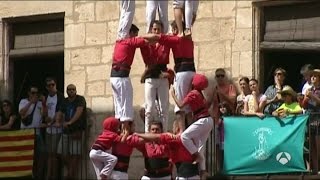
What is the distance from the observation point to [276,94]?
18891mm

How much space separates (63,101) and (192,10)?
5.09 metres

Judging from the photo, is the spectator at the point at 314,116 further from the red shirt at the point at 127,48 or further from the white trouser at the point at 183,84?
the red shirt at the point at 127,48

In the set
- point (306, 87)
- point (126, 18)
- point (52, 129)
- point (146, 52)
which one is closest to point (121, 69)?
point (146, 52)

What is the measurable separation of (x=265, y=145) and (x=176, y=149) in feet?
8.83

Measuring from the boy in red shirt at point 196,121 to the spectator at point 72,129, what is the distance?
4859 mm

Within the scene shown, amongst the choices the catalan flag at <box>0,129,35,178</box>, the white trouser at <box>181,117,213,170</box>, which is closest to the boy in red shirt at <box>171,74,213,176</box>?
the white trouser at <box>181,117,213,170</box>

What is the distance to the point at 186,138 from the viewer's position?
1608 centimetres

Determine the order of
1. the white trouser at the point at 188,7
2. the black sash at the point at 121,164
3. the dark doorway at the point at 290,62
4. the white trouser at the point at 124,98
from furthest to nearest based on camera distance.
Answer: the dark doorway at the point at 290,62, the black sash at the point at 121,164, the white trouser at the point at 124,98, the white trouser at the point at 188,7

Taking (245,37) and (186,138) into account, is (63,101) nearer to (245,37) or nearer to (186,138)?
(245,37)

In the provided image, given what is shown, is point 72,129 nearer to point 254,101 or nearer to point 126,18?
point 254,101

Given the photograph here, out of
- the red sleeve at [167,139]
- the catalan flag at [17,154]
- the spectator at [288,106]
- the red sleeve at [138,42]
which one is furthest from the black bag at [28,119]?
the red sleeve at [167,139]

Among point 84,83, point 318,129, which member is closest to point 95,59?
point 84,83

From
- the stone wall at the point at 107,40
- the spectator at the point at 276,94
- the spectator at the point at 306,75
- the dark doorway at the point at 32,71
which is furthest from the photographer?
the dark doorway at the point at 32,71

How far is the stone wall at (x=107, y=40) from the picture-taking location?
20.5m
